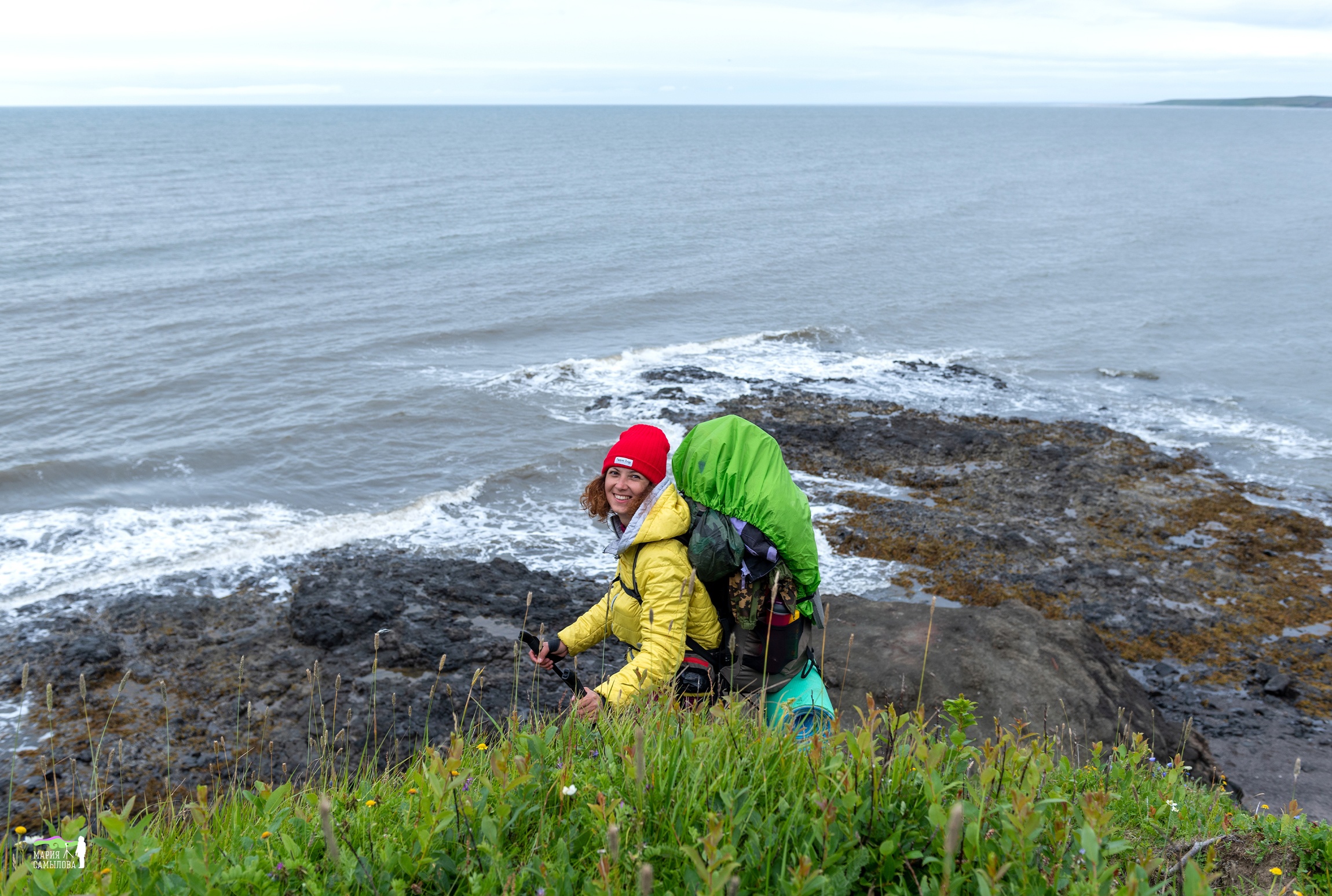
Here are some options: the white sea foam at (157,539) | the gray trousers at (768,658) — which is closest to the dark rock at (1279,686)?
the gray trousers at (768,658)

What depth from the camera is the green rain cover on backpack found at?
414 centimetres

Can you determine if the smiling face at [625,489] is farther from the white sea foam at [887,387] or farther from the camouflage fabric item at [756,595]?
the white sea foam at [887,387]

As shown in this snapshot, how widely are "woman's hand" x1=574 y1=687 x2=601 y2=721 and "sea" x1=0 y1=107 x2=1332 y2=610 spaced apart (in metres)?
9.61

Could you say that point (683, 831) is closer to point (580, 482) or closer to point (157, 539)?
point (157, 539)

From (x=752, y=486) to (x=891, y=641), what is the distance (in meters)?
6.40

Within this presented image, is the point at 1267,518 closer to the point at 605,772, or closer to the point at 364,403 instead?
the point at 605,772

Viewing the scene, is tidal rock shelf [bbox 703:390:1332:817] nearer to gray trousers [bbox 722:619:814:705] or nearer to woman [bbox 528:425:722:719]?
gray trousers [bbox 722:619:814:705]

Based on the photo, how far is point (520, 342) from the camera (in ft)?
89.2

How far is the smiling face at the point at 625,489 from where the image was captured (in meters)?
4.19

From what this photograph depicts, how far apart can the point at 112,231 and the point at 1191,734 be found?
153 ft

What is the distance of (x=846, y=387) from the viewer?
22.1 metres

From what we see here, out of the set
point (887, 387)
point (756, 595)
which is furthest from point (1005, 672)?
point (887, 387)

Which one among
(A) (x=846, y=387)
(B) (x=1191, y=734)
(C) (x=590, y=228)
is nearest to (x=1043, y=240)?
(C) (x=590, y=228)

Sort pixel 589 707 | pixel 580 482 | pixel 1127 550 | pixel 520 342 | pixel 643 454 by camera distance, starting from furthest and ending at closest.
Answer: pixel 520 342 → pixel 580 482 → pixel 1127 550 → pixel 643 454 → pixel 589 707
